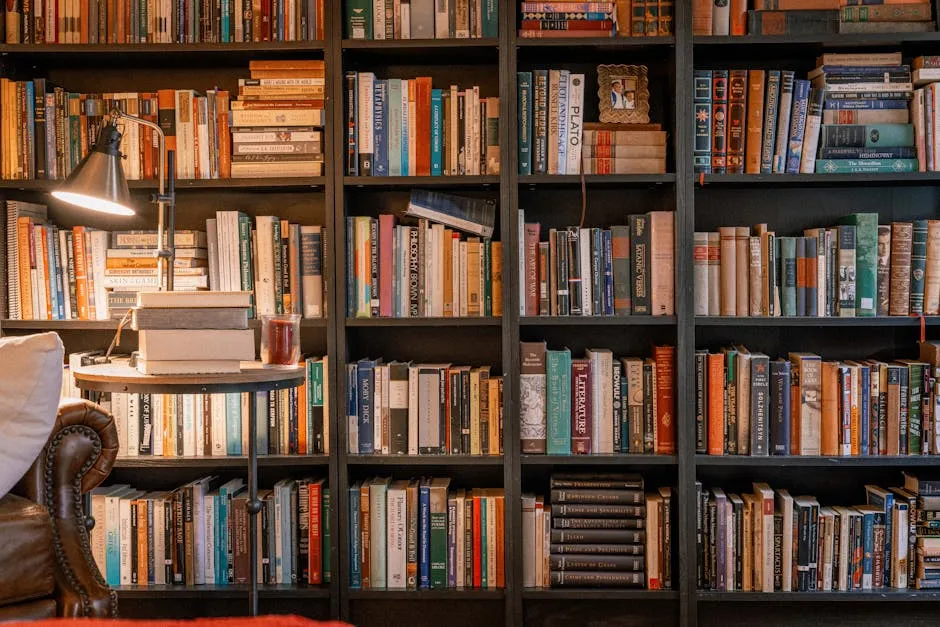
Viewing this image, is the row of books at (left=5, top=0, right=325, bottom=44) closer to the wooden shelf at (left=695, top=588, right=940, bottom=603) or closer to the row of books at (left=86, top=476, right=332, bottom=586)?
the row of books at (left=86, top=476, right=332, bottom=586)

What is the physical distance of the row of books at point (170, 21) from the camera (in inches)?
89.4

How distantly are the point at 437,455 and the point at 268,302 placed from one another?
25.6 inches

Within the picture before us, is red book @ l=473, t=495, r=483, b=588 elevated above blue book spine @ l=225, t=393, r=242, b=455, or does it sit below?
below

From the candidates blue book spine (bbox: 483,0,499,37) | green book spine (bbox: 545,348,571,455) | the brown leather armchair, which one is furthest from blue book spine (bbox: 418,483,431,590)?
blue book spine (bbox: 483,0,499,37)

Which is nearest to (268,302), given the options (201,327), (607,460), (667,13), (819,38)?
(201,327)

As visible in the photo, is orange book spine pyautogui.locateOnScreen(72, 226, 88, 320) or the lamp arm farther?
orange book spine pyautogui.locateOnScreen(72, 226, 88, 320)

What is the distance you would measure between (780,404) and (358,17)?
160cm

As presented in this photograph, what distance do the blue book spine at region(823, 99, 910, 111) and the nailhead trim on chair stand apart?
210cm

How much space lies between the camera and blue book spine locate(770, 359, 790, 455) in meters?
2.24

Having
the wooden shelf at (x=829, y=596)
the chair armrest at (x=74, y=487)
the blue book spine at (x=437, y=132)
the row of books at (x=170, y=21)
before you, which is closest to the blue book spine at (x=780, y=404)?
the wooden shelf at (x=829, y=596)

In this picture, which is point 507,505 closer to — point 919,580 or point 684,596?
point 684,596

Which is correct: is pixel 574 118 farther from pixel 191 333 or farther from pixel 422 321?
pixel 191 333

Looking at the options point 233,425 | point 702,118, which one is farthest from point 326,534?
point 702,118

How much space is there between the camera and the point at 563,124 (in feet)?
7.38
